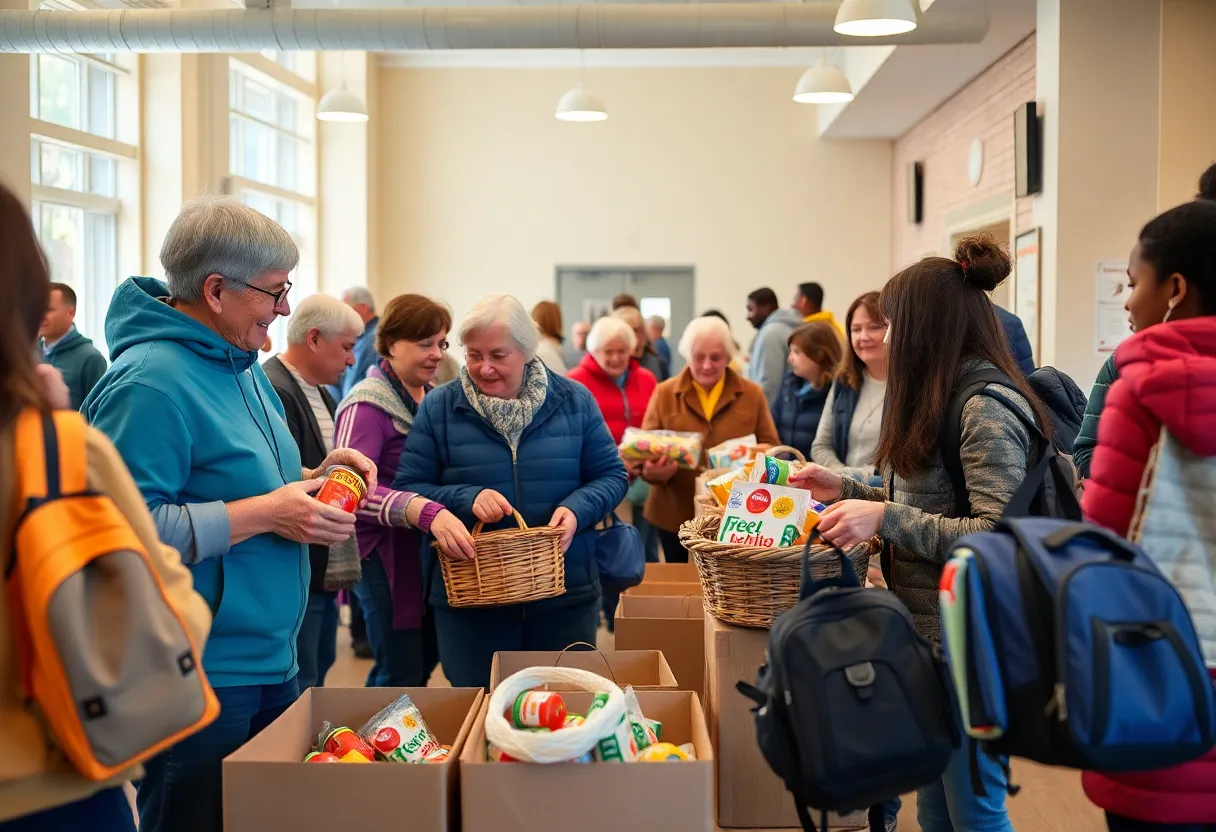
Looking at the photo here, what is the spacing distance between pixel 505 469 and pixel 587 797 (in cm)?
126

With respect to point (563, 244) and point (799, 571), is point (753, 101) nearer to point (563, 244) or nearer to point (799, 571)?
point (563, 244)

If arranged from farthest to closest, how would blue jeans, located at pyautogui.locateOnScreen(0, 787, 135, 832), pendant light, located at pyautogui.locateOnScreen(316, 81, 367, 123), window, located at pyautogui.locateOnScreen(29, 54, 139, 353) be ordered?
pendant light, located at pyautogui.locateOnScreen(316, 81, 367, 123)
window, located at pyautogui.locateOnScreen(29, 54, 139, 353)
blue jeans, located at pyautogui.locateOnScreen(0, 787, 135, 832)

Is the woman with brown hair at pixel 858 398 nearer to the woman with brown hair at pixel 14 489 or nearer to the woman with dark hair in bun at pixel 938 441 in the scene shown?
the woman with dark hair in bun at pixel 938 441

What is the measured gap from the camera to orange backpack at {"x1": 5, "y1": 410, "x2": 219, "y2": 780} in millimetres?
1226

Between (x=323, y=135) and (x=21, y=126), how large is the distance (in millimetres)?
5578

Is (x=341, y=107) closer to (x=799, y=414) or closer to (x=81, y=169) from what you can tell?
(x=81, y=169)

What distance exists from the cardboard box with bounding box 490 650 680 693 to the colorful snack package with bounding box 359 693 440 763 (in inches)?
10.5

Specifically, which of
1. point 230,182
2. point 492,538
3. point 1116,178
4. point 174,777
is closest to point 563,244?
point 230,182

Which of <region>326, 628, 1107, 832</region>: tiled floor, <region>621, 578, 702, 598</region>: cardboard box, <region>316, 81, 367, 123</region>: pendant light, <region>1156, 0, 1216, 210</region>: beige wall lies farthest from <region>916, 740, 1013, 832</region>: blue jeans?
<region>316, 81, 367, 123</region>: pendant light

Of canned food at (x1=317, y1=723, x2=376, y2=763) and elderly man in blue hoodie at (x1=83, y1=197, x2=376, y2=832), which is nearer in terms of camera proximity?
elderly man in blue hoodie at (x1=83, y1=197, x2=376, y2=832)

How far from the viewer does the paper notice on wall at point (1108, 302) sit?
5590 mm

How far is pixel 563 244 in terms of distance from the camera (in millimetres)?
12297

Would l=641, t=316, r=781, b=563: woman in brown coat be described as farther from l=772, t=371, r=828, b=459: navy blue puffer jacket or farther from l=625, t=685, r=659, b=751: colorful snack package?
l=625, t=685, r=659, b=751: colorful snack package

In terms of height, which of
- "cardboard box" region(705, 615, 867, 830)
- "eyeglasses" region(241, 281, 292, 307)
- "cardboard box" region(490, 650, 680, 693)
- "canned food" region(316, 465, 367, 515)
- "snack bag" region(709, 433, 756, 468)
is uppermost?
"eyeglasses" region(241, 281, 292, 307)
